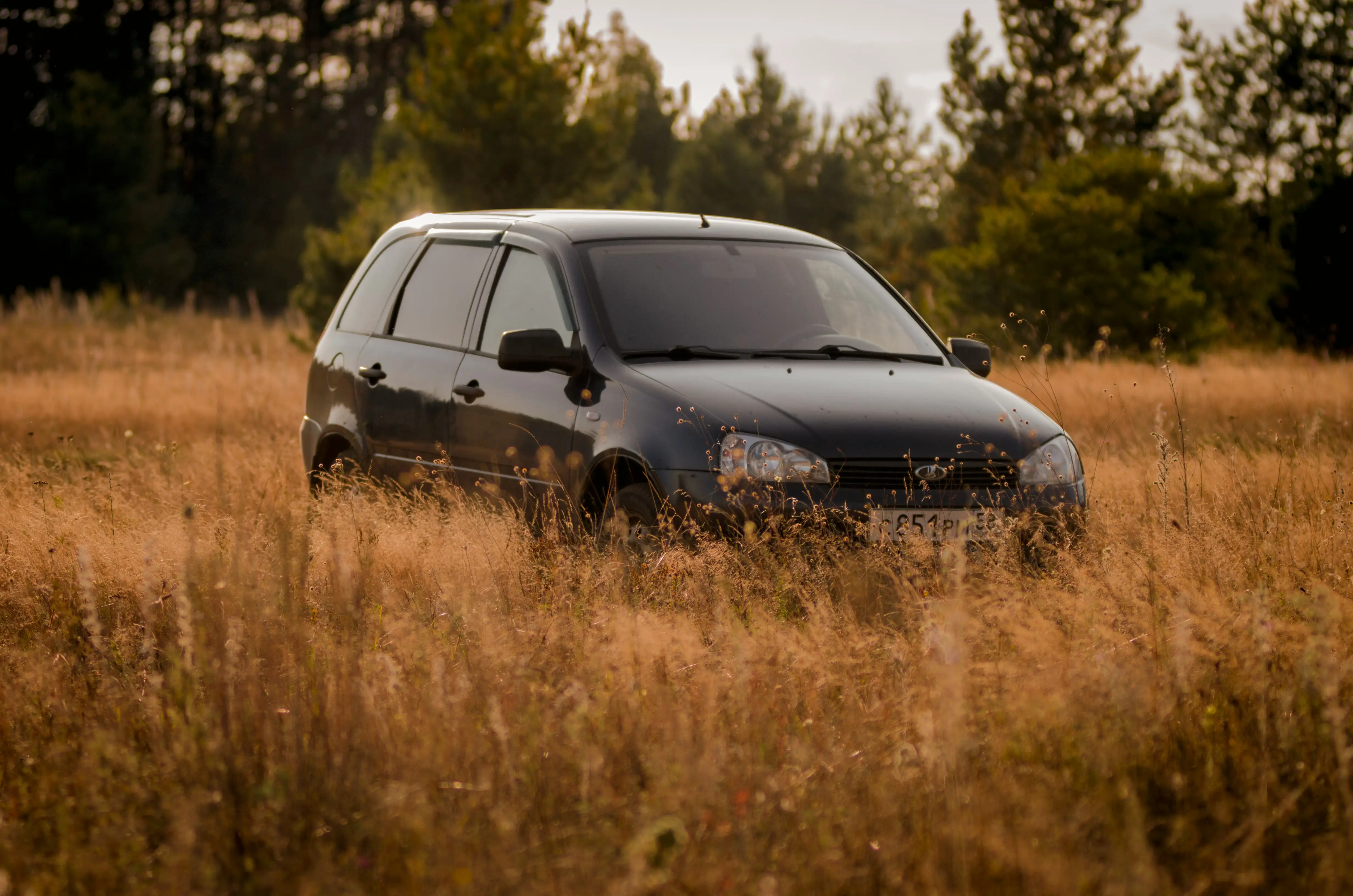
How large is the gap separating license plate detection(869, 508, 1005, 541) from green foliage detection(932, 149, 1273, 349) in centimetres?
1487

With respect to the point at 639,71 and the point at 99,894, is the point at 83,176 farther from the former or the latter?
the point at 99,894

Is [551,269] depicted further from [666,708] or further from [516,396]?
[666,708]

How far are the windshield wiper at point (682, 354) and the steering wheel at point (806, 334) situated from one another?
13.0 inches

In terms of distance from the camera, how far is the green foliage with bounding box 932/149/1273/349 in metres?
20.2

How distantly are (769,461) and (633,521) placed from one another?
61 centimetres

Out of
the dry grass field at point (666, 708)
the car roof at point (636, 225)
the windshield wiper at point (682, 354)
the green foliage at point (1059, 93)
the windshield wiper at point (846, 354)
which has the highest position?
the green foliage at point (1059, 93)

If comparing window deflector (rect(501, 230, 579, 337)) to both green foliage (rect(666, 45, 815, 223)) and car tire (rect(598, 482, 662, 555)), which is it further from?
green foliage (rect(666, 45, 815, 223))

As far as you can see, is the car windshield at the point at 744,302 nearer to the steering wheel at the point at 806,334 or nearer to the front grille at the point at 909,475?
the steering wheel at the point at 806,334

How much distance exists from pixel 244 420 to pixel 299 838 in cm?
918

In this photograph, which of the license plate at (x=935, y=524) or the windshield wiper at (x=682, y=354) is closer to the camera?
the license plate at (x=935, y=524)

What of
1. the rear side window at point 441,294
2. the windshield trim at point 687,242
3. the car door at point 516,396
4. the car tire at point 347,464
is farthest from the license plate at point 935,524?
the car tire at point 347,464

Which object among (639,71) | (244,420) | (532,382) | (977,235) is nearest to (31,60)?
(639,71)

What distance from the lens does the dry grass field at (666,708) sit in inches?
110

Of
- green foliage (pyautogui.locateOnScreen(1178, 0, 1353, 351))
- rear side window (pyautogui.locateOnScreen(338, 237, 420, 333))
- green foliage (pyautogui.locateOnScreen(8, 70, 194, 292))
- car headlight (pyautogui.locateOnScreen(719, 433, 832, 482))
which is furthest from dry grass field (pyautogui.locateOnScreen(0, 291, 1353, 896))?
green foliage (pyautogui.locateOnScreen(8, 70, 194, 292))
